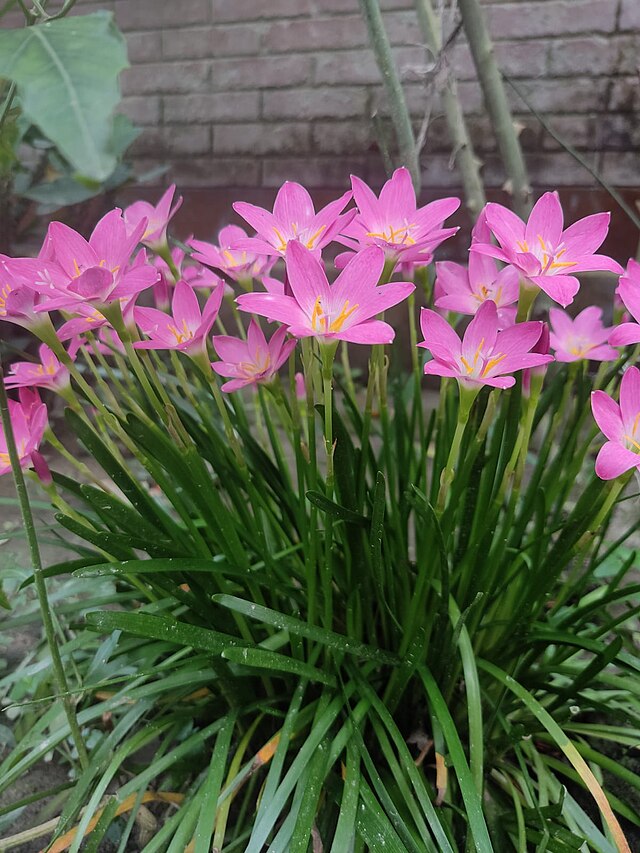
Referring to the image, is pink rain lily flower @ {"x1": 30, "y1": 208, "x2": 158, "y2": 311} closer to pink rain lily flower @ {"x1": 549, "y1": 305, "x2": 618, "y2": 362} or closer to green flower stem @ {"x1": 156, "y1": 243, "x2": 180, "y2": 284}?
green flower stem @ {"x1": 156, "y1": 243, "x2": 180, "y2": 284}

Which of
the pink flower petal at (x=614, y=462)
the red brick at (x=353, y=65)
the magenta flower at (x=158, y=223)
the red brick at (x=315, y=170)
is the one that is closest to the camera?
the pink flower petal at (x=614, y=462)

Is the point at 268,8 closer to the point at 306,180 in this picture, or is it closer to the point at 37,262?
the point at 306,180

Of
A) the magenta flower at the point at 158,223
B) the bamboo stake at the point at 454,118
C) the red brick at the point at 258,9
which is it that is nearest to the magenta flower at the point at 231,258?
the magenta flower at the point at 158,223

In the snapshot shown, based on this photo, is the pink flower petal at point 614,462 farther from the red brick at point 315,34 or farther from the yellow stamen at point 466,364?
the red brick at point 315,34

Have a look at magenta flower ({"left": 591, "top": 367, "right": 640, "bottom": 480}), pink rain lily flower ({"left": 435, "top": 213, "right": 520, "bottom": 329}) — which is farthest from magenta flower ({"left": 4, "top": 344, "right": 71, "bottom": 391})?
magenta flower ({"left": 591, "top": 367, "right": 640, "bottom": 480})

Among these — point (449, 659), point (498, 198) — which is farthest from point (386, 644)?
point (498, 198)
